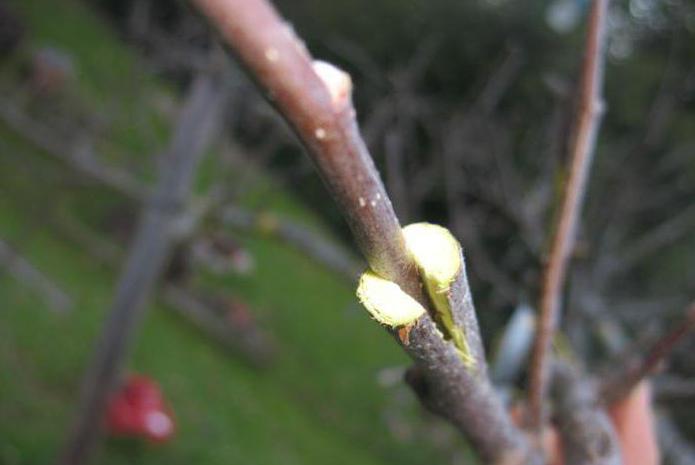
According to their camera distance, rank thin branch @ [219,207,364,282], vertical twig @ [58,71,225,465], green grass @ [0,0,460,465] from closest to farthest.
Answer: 1. thin branch @ [219,207,364,282]
2. vertical twig @ [58,71,225,465]
3. green grass @ [0,0,460,465]

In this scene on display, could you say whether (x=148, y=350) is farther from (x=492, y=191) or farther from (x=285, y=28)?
(x=285, y=28)

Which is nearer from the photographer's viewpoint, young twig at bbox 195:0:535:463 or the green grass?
young twig at bbox 195:0:535:463

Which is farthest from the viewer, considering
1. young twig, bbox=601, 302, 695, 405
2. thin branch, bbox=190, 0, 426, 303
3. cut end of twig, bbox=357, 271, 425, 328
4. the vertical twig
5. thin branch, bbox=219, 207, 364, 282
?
the vertical twig

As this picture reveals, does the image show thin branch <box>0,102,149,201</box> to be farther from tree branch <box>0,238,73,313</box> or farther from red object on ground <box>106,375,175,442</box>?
red object on ground <box>106,375,175,442</box>

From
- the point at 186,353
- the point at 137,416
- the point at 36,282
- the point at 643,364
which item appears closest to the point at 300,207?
the point at 186,353

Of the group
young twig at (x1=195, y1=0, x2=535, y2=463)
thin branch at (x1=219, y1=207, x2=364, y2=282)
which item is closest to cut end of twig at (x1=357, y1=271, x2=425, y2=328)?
young twig at (x1=195, y1=0, x2=535, y2=463)
